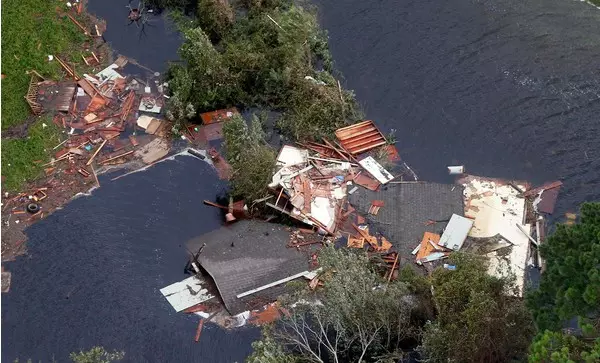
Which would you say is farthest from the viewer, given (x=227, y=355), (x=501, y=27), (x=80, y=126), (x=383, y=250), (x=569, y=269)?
(x=501, y=27)

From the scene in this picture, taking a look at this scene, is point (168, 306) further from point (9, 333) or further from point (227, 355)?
point (9, 333)

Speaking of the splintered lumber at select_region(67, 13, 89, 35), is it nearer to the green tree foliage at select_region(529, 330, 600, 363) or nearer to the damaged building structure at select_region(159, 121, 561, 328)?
the damaged building structure at select_region(159, 121, 561, 328)

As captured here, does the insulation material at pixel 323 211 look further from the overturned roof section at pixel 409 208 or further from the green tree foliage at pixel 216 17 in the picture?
the green tree foliage at pixel 216 17

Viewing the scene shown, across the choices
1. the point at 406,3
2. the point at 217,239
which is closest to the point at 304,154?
the point at 217,239

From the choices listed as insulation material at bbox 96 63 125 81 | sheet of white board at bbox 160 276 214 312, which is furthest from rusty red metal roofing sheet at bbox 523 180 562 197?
insulation material at bbox 96 63 125 81

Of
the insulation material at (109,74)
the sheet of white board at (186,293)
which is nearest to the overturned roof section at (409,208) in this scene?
the sheet of white board at (186,293)

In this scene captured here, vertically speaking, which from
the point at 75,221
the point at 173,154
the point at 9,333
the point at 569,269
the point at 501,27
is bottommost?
the point at 9,333
